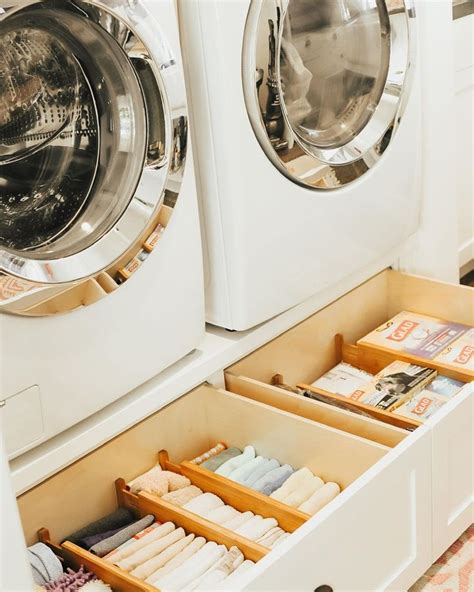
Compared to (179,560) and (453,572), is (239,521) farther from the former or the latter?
(453,572)

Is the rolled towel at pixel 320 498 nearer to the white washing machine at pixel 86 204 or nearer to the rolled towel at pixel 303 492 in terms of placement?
the rolled towel at pixel 303 492

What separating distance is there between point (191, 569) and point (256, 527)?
13 cm

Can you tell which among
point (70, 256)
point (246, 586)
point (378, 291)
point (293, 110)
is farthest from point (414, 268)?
point (246, 586)

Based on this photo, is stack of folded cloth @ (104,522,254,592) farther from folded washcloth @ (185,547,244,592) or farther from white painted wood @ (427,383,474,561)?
white painted wood @ (427,383,474,561)

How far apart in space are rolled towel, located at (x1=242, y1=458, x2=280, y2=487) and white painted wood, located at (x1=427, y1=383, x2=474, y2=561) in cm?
28

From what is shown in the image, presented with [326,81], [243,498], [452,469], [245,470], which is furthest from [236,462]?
[326,81]

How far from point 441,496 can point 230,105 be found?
2.41 feet

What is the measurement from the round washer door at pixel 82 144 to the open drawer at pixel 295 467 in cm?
32

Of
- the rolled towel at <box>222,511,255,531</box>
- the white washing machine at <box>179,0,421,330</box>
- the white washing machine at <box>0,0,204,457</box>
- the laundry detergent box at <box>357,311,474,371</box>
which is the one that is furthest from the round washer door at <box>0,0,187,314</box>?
the laundry detergent box at <box>357,311,474,371</box>

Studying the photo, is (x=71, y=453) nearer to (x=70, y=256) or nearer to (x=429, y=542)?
(x=70, y=256)

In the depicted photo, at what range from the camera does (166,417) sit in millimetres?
1573

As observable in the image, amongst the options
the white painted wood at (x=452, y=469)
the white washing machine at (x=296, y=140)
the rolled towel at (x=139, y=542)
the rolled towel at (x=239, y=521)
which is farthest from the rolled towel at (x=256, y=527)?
the white washing machine at (x=296, y=140)

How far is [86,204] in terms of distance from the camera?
4.66 feet

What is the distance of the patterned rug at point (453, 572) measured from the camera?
4.82 feet
